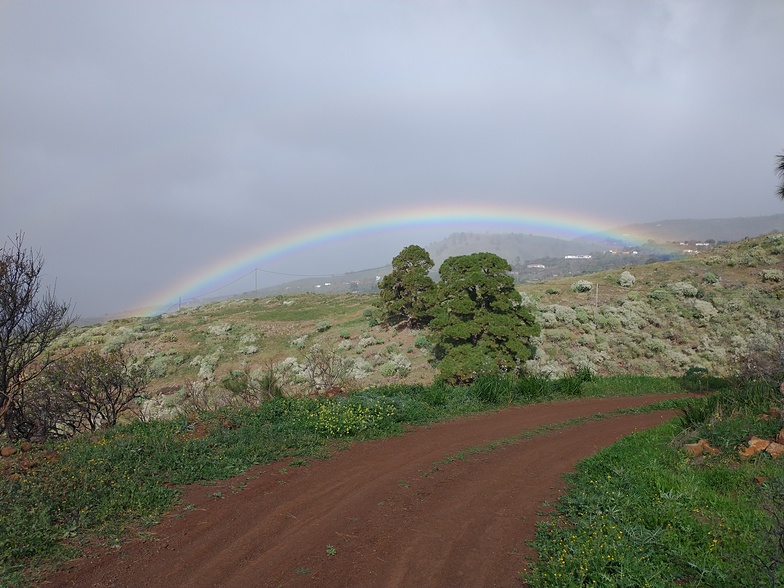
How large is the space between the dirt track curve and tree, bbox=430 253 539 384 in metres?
9.26

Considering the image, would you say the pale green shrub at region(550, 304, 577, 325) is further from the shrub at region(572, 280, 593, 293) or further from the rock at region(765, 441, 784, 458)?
the rock at region(765, 441, 784, 458)

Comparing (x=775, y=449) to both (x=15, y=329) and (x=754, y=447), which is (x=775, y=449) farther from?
(x=15, y=329)

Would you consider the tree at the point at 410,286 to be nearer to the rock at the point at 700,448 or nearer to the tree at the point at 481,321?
the tree at the point at 481,321

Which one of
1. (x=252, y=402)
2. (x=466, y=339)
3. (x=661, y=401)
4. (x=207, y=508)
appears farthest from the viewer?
(x=466, y=339)

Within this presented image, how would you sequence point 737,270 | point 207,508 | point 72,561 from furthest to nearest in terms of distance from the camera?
point 737,270, point 207,508, point 72,561

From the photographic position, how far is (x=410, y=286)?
2817 centimetres

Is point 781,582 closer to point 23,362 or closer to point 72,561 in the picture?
point 72,561

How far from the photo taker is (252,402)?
1216 centimetres

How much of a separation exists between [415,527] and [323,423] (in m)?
4.07

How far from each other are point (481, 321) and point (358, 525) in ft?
47.6

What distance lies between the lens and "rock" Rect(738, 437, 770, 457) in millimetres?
6758

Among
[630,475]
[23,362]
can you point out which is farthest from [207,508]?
[23,362]

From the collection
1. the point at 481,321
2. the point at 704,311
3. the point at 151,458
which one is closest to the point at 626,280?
the point at 704,311

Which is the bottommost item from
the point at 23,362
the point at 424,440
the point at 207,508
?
the point at 424,440
